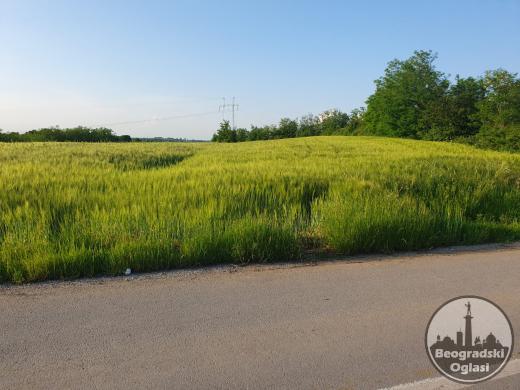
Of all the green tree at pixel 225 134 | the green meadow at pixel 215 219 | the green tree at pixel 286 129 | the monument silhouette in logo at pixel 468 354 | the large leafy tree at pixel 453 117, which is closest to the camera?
the monument silhouette in logo at pixel 468 354

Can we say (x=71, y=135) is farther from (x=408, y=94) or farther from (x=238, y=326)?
(x=238, y=326)

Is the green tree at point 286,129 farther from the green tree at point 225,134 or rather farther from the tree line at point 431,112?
the green tree at point 225,134

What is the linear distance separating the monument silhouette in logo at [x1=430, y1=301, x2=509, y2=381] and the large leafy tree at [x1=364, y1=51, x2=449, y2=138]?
78.0 m

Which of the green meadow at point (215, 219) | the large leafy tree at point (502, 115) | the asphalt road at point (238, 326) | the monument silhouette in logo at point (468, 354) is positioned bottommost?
the monument silhouette in logo at point (468, 354)

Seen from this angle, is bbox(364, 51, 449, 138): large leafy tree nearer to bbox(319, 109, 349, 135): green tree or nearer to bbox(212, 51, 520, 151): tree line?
bbox(212, 51, 520, 151): tree line

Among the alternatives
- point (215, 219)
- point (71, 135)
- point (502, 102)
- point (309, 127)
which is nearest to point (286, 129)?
point (309, 127)

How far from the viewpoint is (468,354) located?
326 centimetres

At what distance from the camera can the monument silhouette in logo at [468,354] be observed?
304 cm

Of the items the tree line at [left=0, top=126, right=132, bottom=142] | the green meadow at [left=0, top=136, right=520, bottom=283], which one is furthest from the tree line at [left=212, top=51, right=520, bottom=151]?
the green meadow at [left=0, top=136, right=520, bottom=283]

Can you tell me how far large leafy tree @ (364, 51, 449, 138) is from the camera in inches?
3135

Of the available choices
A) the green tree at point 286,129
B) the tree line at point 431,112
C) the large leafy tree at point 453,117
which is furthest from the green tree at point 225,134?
the large leafy tree at point 453,117

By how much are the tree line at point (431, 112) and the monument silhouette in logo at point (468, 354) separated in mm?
44311

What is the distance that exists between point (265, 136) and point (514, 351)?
372 ft

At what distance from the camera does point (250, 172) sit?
10977 millimetres
